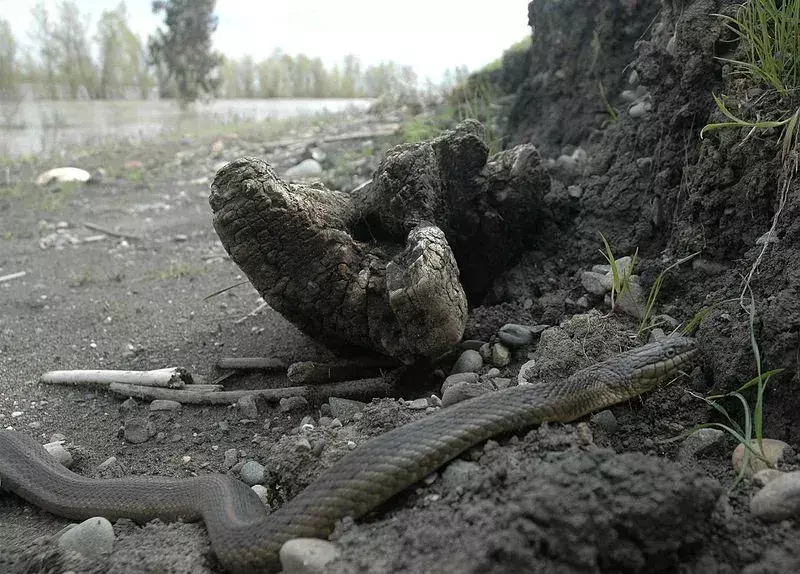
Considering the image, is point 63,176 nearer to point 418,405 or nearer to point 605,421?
point 418,405

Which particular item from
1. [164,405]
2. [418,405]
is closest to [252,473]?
[418,405]

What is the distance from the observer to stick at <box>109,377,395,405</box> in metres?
3.63

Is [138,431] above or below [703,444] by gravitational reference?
below

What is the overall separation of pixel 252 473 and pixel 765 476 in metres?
2.16

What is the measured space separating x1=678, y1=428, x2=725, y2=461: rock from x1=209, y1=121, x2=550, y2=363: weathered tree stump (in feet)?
3.90

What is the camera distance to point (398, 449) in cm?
240

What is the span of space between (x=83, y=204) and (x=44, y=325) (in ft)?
14.5

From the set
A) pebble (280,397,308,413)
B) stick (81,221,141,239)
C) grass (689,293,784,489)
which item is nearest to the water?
stick (81,221,141,239)

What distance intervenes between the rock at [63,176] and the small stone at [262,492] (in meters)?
8.55

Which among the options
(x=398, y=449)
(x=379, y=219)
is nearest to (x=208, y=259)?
(x=379, y=219)

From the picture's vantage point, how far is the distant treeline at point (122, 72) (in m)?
13.4

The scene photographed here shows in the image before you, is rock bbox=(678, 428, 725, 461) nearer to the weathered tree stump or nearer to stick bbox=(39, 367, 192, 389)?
the weathered tree stump

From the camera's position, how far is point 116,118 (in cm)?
1408

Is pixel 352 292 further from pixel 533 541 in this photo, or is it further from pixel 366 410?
pixel 533 541
